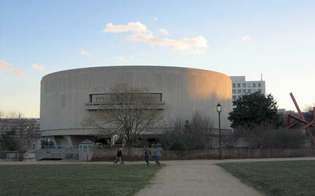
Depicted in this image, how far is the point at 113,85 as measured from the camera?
9162 centimetres

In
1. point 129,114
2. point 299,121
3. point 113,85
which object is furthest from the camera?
point 113,85

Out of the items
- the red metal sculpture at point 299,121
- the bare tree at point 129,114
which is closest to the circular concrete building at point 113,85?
the bare tree at point 129,114

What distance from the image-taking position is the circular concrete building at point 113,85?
93.4 metres

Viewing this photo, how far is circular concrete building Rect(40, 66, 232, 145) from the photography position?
9344cm

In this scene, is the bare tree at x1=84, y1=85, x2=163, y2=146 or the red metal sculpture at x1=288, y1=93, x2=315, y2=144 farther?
the red metal sculpture at x1=288, y1=93, x2=315, y2=144

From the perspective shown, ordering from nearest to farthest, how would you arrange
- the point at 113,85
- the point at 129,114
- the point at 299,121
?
the point at 129,114, the point at 299,121, the point at 113,85

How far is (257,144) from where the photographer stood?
62.5 meters

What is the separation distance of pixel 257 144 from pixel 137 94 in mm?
18564

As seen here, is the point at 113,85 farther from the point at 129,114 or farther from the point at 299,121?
the point at 299,121

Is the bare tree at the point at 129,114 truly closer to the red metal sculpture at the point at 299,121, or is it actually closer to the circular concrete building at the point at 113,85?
the circular concrete building at the point at 113,85

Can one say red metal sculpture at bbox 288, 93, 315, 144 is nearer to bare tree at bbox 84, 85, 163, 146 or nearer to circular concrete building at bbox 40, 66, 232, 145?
bare tree at bbox 84, 85, 163, 146

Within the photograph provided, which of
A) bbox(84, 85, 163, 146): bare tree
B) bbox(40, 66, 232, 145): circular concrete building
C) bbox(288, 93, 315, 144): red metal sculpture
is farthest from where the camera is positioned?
bbox(40, 66, 232, 145): circular concrete building

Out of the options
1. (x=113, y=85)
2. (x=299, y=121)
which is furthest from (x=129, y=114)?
(x=113, y=85)

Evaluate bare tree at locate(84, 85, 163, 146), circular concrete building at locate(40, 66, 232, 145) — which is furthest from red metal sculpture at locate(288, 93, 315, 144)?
circular concrete building at locate(40, 66, 232, 145)
